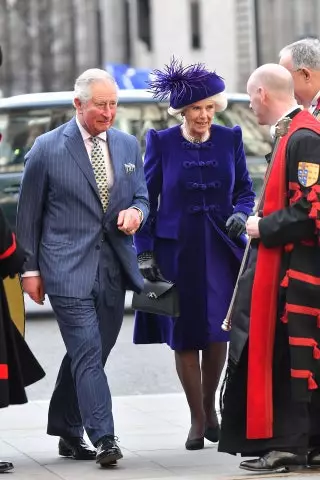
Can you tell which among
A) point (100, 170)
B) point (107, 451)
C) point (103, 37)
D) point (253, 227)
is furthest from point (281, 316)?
point (103, 37)

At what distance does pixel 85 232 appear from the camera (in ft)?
23.9

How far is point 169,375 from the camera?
1112 centimetres

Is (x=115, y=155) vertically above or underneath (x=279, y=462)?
above

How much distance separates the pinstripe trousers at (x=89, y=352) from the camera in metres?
7.12

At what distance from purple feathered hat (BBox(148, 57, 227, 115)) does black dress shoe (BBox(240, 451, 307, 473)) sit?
6.25 feet

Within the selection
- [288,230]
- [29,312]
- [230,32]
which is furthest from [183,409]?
[230,32]

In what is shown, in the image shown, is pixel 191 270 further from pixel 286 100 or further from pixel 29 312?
pixel 29 312

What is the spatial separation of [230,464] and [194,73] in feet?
6.39

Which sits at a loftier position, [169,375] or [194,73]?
[194,73]

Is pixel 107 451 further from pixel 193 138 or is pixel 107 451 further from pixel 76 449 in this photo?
pixel 193 138

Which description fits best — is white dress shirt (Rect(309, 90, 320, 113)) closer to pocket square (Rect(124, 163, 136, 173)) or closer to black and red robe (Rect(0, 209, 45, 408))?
pocket square (Rect(124, 163, 136, 173))

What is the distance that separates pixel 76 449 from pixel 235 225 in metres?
1.32

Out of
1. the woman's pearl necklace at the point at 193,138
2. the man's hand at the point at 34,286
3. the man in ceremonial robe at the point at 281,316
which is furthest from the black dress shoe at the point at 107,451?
the woman's pearl necklace at the point at 193,138

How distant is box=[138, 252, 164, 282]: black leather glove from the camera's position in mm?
7820
